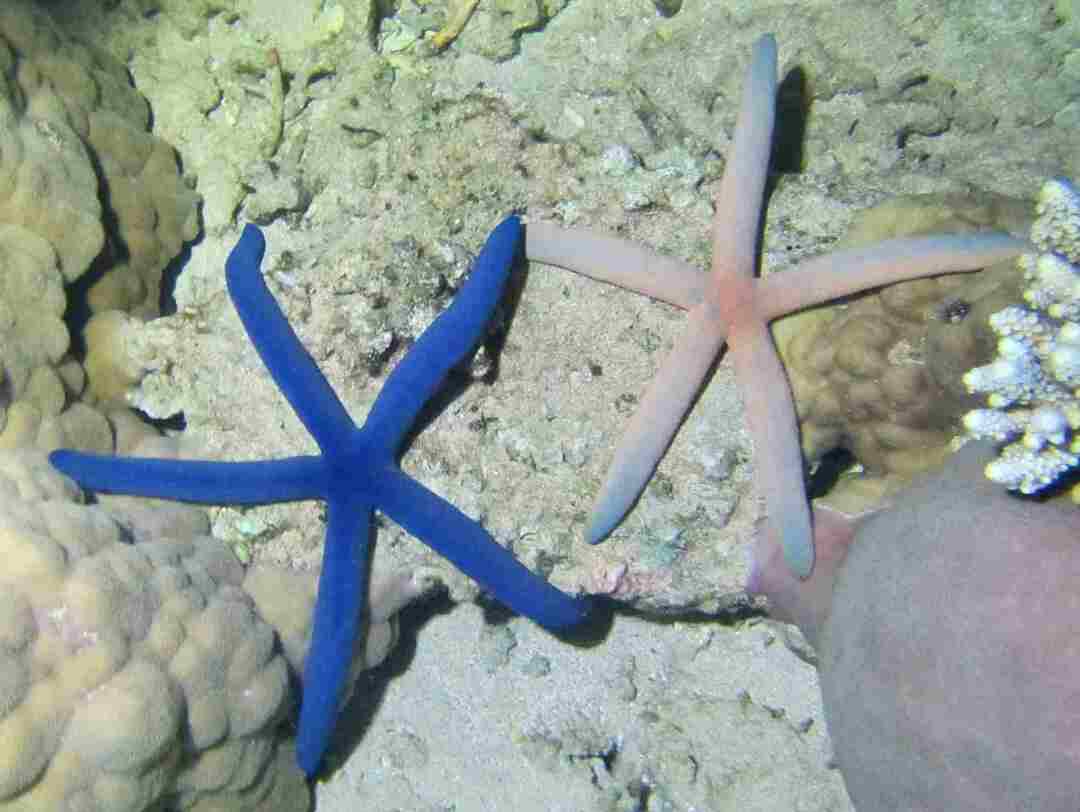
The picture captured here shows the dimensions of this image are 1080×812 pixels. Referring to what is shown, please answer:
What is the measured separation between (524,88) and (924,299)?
215 cm

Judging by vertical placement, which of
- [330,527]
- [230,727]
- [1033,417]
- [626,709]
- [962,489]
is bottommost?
[626,709]

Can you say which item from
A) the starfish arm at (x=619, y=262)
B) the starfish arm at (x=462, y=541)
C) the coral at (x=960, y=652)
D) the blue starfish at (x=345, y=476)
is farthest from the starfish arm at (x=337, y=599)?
the coral at (x=960, y=652)

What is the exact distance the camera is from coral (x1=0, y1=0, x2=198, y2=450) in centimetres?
325

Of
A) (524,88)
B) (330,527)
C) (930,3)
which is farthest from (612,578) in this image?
(930,3)

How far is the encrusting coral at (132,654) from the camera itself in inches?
106

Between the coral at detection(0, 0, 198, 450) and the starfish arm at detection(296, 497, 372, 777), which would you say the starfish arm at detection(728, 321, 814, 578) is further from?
the coral at detection(0, 0, 198, 450)

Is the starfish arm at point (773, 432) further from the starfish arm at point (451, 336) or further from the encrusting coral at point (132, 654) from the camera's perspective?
the encrusting coral at point (132, 654)

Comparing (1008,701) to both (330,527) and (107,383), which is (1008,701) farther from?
(107,383)

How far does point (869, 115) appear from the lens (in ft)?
12.6

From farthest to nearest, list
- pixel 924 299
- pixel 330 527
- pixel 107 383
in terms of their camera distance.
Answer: pixel 107 383 → pixel 330 527 → pixel 924 299

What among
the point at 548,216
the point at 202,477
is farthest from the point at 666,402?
the point at 202,477

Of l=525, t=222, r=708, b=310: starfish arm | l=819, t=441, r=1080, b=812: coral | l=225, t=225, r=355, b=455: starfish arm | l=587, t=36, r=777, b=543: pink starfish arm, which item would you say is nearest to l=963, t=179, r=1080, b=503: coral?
l=819, t=441, r=1080, b=812: coral

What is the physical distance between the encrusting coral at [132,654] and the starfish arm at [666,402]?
1.09 metres

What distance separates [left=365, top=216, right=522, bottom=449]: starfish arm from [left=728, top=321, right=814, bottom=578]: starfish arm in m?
0.87
